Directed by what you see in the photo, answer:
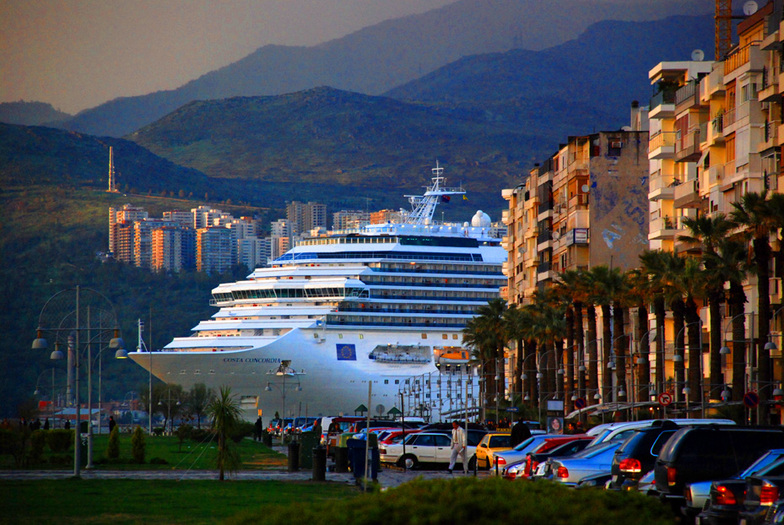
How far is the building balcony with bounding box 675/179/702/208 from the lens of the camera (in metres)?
50.9

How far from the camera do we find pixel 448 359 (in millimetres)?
112188

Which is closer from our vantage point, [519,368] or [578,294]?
[578,294]

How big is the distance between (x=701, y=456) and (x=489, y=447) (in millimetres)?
16721

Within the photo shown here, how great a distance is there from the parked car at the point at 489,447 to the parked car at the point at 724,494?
16855 mm

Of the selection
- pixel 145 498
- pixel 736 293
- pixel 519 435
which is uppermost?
pixel 736 293

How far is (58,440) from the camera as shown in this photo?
144 ft

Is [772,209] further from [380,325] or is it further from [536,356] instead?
[380,325]

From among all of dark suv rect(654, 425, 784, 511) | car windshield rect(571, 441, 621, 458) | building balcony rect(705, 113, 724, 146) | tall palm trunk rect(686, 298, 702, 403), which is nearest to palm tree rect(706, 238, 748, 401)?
tall palm trunk rect(686, 298, 702, 403)

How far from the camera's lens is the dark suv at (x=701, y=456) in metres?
16.6

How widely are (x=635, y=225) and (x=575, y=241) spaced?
386 cm

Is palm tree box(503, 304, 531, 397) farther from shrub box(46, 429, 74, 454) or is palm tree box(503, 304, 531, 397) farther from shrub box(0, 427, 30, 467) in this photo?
shrub box(0, 427, 30, 467)

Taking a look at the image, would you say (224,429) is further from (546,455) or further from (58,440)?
(58,440)

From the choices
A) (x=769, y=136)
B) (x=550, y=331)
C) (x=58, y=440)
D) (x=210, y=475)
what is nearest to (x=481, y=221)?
(x=550, y=331)

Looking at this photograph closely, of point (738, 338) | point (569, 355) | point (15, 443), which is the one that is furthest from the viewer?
point (569, 355)
